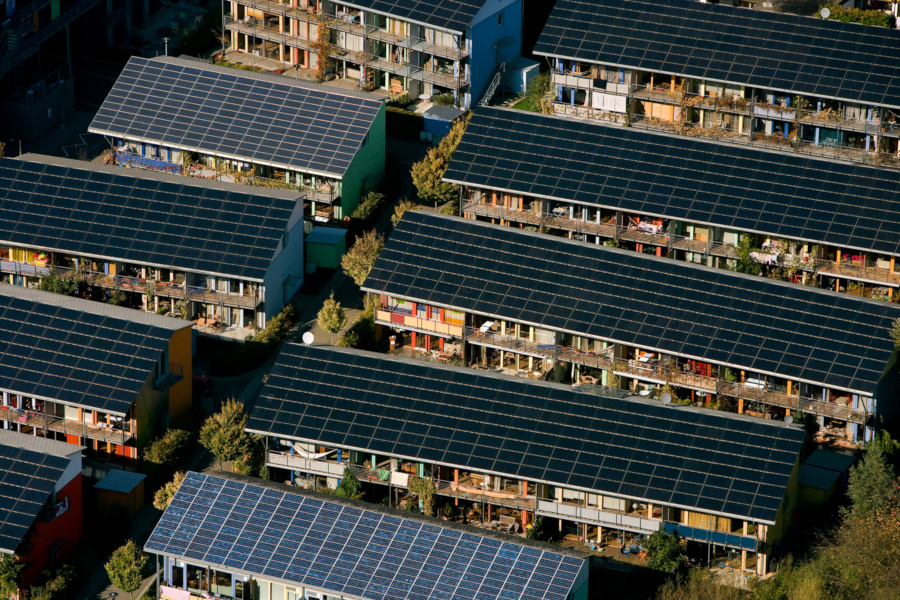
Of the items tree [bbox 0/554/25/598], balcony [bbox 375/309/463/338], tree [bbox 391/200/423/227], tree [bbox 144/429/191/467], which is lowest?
tree [bbox 0/554/25/598]

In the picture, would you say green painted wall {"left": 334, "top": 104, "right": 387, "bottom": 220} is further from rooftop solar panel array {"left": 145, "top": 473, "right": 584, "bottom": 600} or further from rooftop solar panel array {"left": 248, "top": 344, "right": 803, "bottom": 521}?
rooftop solar panel array {"left": 145, "top": 473, "right": 584, "bottom": 600}

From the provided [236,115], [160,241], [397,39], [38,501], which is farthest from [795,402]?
[397,39]

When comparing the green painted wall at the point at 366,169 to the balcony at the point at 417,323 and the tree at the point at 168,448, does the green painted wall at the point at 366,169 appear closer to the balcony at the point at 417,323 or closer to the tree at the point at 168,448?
the balcony at the point at 417,323

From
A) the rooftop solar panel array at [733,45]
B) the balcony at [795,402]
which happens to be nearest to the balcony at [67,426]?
the balcony at [795,402]

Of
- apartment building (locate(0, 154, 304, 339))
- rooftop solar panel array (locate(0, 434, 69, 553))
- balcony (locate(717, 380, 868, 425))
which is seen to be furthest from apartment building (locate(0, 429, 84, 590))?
balcony (locate(717, 380, 868, 425))

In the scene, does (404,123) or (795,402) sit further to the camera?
(404,123)

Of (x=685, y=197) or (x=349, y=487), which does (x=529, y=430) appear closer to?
(x=349, y=487)
